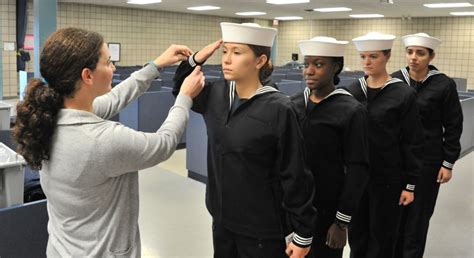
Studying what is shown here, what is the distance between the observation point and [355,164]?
1.81m

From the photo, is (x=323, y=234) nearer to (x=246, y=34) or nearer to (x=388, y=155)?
(x=388, y=155)

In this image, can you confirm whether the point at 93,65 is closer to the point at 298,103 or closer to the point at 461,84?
the point at 298,103

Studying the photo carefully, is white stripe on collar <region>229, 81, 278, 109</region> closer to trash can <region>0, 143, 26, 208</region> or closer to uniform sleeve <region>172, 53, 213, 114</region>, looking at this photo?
uniform sleeve <region>172, 53, 213, 114</region>

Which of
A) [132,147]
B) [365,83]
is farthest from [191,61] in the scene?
[365,83]

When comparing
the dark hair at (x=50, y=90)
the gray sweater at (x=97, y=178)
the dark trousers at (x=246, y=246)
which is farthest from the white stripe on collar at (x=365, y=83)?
the dark hair at (x=50, y=90)

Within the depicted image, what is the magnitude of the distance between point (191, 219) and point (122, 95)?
2.15 m

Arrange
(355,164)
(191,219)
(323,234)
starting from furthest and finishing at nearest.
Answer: (191,219) < (323,234) < (355,164)

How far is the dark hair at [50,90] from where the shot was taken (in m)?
1.16

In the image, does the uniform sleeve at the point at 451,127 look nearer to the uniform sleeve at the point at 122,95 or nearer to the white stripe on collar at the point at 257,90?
the white stripe on collar at the point at 257,90

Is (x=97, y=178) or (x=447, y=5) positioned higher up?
(x=447, y=5)

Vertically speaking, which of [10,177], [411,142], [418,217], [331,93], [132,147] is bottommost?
[418,217]

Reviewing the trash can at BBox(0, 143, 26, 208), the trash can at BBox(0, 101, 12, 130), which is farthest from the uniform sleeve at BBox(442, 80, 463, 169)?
the trash can at BBox(0, 101, 12, 130)

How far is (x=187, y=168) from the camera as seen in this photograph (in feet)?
15.9

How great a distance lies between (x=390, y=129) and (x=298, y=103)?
53 cm
